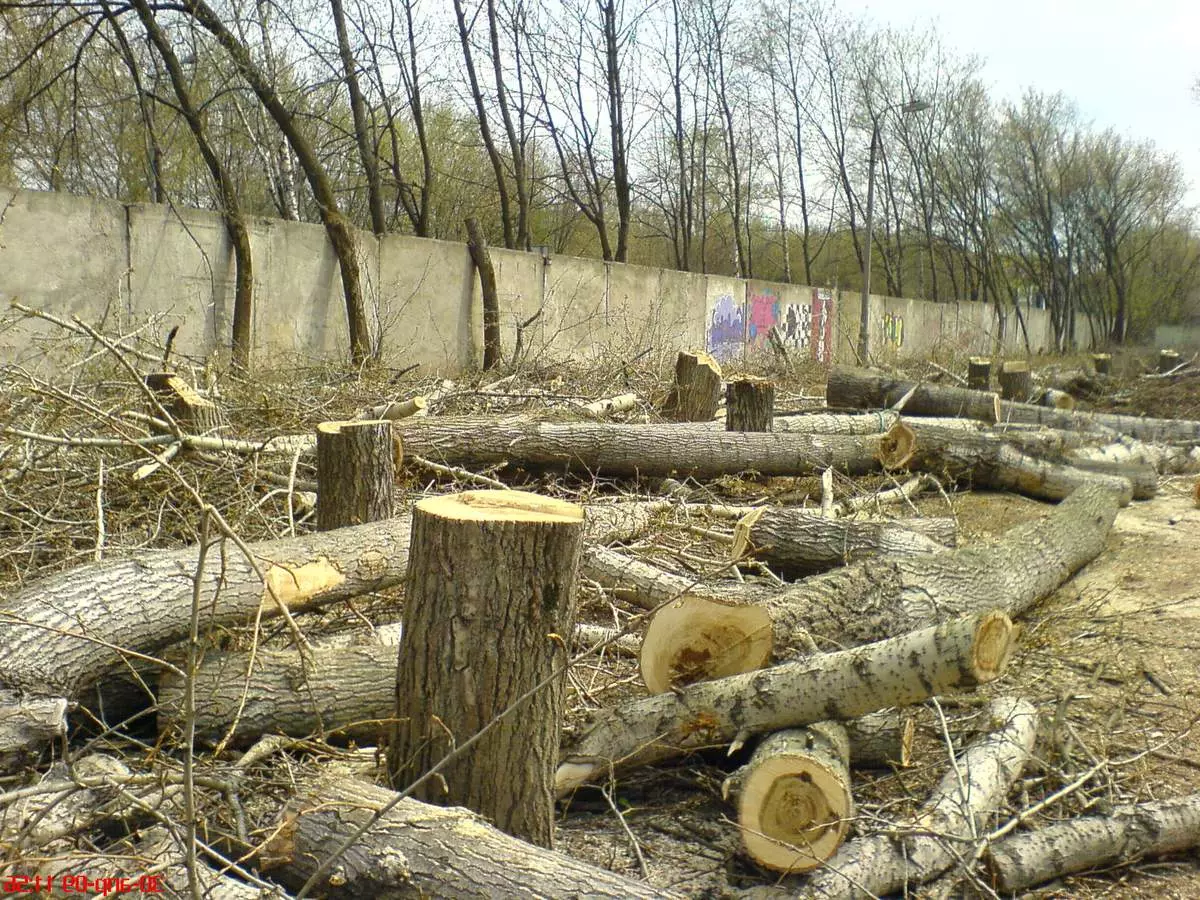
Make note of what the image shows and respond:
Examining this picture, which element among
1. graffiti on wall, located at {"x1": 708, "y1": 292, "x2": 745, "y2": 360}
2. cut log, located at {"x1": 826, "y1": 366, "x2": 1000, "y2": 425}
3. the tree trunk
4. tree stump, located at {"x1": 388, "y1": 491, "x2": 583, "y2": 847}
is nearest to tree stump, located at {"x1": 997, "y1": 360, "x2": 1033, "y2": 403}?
cut log, located at {"x1": 826, "y1": 366, "x2": 1000, "y2": 425}

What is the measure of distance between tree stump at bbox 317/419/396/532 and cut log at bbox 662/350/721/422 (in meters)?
4.73

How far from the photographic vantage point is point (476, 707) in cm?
263

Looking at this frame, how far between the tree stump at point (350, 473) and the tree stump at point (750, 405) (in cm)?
388

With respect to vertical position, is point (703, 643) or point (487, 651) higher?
point (487, 651)

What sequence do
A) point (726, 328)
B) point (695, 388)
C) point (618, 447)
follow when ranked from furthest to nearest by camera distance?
point (726, 328) → point (695, 388) → point (618, 447)

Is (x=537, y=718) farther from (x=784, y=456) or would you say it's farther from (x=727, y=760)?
(x=784, y=456)

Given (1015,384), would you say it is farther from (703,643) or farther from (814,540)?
(703,643)

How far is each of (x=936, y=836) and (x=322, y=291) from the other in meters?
10.8

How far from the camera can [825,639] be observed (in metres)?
3.78

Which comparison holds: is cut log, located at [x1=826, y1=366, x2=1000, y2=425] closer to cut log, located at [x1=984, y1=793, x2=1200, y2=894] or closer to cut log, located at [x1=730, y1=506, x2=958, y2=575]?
cut log, located at [x1=730, y1=506, x2=958, y2=575]

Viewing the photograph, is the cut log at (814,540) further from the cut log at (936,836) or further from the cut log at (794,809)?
the cut log at (794,809)
